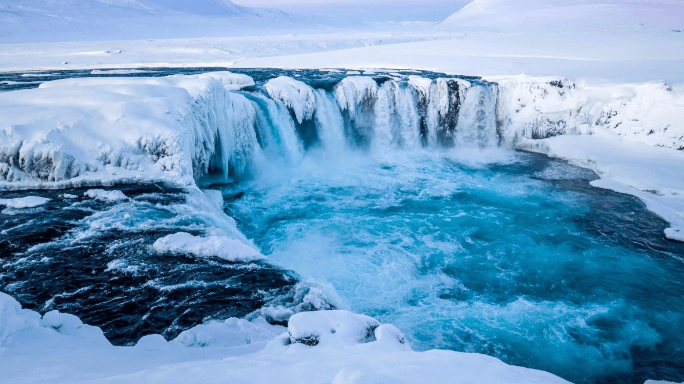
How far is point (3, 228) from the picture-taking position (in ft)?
21.3

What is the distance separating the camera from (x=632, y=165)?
44.9ft

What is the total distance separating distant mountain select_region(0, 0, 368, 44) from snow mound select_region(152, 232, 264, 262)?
62.2 m

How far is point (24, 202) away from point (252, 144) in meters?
6.79

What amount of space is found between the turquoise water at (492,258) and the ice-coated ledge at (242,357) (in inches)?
75.7

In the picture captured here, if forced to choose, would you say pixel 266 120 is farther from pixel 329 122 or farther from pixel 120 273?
pixel 120 273

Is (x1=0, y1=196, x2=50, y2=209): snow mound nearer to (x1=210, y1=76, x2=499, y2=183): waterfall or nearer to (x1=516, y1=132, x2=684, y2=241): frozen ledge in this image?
(x1=210, y1=76, x2=499, y2=183): waterfall

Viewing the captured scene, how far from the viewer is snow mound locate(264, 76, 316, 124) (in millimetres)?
14538

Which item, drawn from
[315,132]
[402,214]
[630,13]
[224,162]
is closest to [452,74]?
[315,132]

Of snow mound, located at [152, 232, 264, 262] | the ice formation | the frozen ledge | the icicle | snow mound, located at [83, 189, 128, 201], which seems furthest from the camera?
the icicle

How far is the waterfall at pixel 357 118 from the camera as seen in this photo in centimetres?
1341

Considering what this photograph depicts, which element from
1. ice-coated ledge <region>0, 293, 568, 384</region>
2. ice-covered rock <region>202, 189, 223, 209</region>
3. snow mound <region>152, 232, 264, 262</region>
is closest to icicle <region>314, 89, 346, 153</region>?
ice-covered rock <region>202, 189, 223, 209</region>

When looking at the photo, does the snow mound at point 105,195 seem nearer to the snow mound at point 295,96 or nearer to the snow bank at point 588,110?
the snow mound at point 295,96

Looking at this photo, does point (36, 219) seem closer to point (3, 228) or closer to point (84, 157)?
point (3, 228)

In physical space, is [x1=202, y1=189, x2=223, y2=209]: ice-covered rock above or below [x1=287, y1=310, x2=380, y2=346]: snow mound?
below
